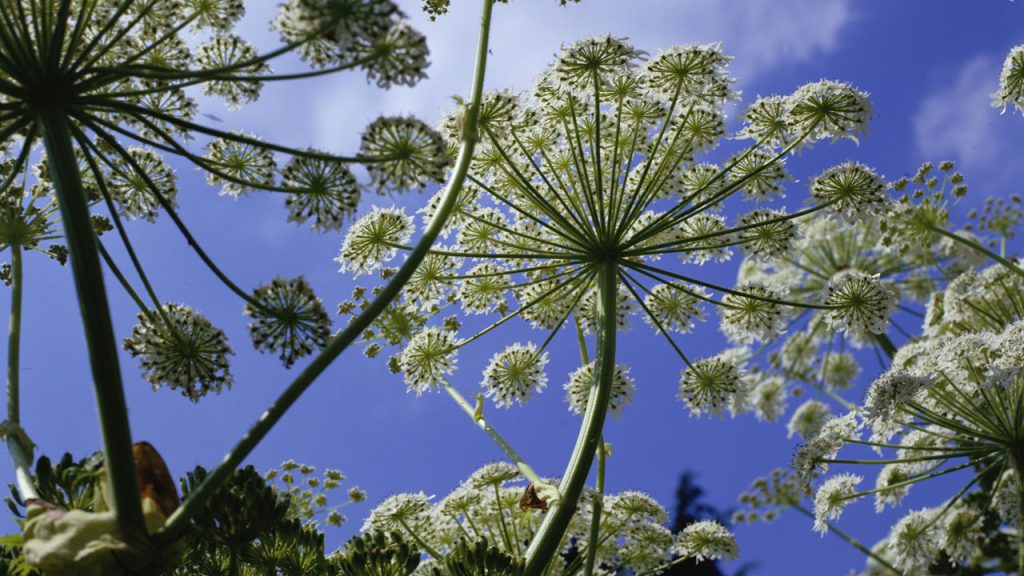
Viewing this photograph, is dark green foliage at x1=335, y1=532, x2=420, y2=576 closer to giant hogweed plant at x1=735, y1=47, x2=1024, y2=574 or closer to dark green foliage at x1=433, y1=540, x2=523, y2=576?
dark green foliage at x1=433, y1=540, x2=523, y2=576

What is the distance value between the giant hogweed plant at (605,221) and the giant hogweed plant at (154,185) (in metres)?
2.12

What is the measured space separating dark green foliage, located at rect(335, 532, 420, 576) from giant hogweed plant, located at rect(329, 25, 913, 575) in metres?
1.69

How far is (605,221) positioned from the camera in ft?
22.3

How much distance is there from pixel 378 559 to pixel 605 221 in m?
3.39

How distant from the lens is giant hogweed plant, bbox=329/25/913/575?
21.7 ft

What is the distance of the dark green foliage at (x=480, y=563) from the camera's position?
4.27 m

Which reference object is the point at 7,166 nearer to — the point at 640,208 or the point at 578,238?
the point at 578,238

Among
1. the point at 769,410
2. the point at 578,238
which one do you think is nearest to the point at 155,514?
the point at 578,238

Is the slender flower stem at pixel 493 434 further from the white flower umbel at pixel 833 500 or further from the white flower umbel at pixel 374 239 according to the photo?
the white flower umbel at pixel 833 500

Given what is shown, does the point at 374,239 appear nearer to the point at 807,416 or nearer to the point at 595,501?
the point at 595,501

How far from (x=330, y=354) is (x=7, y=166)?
3.49 m

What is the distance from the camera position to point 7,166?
5227 mm

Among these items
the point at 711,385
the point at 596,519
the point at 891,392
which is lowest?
the point at 596,519

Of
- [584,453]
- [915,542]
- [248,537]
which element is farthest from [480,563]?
[915,542]
